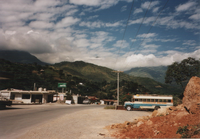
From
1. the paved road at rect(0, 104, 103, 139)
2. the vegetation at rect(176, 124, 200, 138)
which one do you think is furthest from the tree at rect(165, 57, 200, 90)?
the vegetation at rect(176, 124, 200, 138)

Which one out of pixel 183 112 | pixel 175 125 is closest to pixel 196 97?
pixel 183 112

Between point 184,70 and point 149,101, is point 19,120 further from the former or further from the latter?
point 184,70

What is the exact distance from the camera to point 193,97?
8938 mm

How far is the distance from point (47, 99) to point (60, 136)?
5027 cm

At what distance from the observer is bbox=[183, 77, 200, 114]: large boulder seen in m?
8.51

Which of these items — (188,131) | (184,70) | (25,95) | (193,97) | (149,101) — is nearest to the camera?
(188,131)

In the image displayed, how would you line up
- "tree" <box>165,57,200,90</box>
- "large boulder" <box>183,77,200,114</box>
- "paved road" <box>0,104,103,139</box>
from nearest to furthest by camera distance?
1. "large boulder" <box>183,77,200,114</box>
2. "paved road" <box>0,104,103,139</box>
3. "tree" <box>165,57,200,90</box>

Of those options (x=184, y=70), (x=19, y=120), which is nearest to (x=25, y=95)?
(x=19, y=120)

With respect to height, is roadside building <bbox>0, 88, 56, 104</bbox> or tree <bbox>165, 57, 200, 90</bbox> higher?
tree <bbox>165, 57, 200, 90</bbox>

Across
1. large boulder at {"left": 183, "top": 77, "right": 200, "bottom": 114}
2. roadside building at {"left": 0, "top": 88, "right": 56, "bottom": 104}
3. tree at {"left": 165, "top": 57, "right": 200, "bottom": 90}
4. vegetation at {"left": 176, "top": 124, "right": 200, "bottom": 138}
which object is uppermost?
tree at {"left": 165, "top": 57, "right": 200, "bottom": 90}

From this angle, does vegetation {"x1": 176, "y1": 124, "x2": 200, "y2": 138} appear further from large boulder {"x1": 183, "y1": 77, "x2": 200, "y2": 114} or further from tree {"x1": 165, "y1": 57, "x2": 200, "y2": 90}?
tree {"x1": 165, "y1": 57, "x2": 200, "y2": 90}

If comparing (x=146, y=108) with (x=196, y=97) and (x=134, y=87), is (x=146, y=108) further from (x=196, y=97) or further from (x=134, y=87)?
(x=134, y=87)

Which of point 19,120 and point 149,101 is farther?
point 149,101

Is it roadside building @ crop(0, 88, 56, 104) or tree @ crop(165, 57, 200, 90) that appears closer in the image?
tree @ crop(165, 57, 200, 90)
